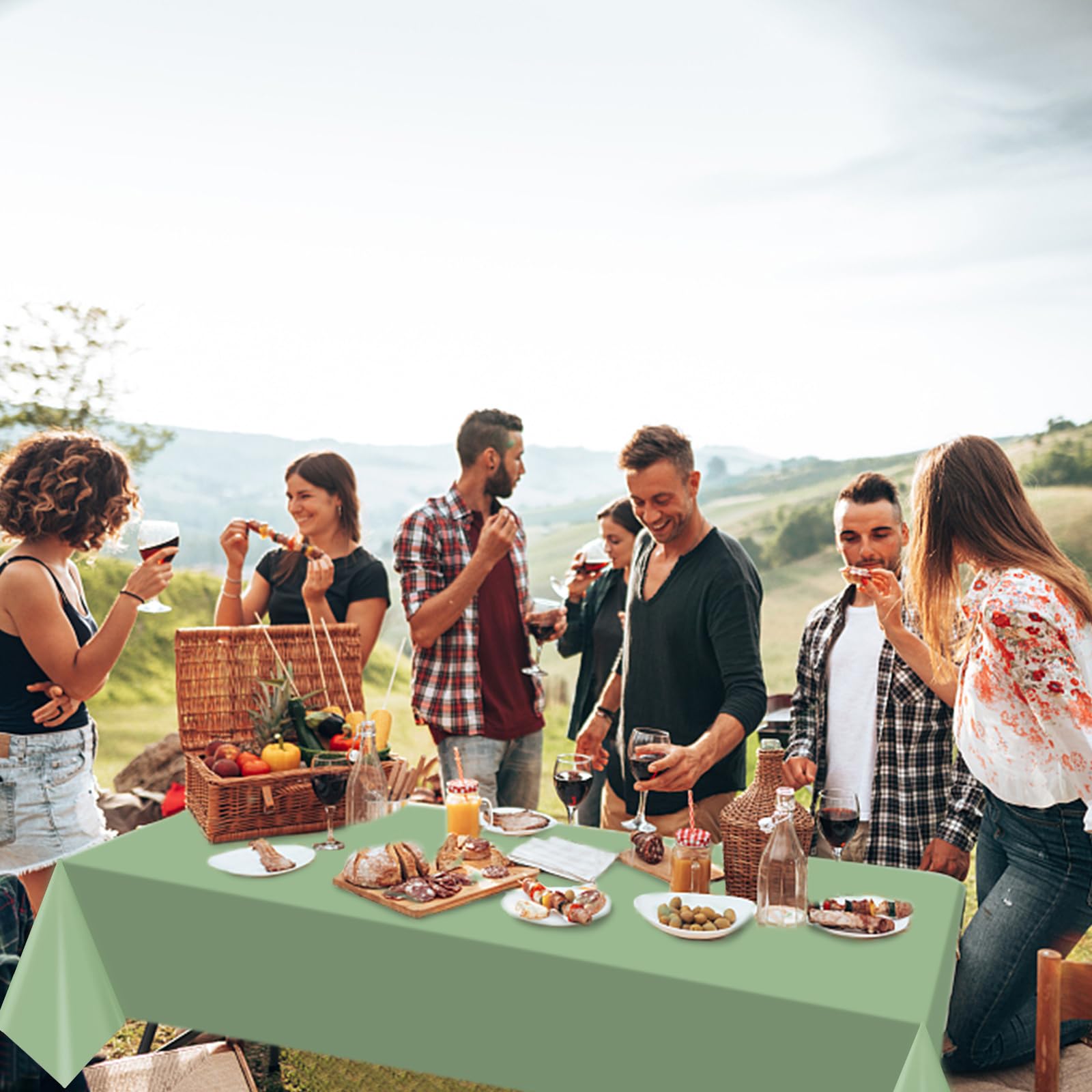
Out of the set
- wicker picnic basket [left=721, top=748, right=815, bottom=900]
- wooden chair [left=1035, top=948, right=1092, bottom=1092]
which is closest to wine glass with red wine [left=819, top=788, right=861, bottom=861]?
wicker picnic basket [left=721, top=748, right=815, bottom=900]

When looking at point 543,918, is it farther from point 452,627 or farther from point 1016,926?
point 452,627

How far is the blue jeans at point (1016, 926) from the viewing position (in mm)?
2221

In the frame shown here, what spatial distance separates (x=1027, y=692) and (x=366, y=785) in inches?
55.8

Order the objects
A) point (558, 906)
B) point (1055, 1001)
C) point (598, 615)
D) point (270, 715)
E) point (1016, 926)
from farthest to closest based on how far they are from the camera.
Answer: point (598, 615) → point (270, 715) → point (1016, 926) → point (558, 906) → point (1055, 1001)

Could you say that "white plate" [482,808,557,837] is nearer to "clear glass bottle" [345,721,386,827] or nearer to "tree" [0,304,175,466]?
"clear glass bottle" [345,721,386,827]

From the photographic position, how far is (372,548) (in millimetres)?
3850

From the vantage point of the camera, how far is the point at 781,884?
185 cm

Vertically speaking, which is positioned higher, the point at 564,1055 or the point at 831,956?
the point at 831,956

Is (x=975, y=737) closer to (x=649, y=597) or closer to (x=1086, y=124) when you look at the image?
(x=649, y=597)

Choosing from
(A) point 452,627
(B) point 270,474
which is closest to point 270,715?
(A) point 452,627

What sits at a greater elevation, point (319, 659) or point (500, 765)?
point (319, 659)

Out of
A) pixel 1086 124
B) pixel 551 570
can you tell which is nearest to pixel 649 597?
pixel 551 570

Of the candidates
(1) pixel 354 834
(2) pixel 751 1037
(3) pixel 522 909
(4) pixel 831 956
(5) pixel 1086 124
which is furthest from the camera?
(5) pixel 1086 124

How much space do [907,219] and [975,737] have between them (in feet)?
21.1
